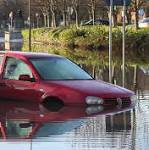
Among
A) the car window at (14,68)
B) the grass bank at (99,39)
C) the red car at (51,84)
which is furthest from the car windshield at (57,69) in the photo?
the grass bank at (99,39)

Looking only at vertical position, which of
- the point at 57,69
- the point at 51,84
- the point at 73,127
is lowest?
the point at 73,127

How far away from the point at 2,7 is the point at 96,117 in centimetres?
8426

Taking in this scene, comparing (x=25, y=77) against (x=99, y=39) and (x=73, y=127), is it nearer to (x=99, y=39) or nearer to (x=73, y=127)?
(x=73, y=127)

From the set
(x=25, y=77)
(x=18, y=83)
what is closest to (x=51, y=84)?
(x=25, y=77)

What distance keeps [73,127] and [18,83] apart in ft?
11.8

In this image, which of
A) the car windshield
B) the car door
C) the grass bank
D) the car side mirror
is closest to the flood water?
the car door

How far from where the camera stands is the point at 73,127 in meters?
10.7

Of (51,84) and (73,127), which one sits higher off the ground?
(51,84)

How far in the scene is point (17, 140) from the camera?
9.40 m

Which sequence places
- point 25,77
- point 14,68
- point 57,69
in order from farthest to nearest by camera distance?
1. point 14,68
2. point 57,69
3. point 25,77

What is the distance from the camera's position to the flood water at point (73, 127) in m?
9.09

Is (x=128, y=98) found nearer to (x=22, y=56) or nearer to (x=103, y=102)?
(x=103, y=102)

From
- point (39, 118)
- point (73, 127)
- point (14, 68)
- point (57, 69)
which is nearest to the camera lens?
point (73, 127)

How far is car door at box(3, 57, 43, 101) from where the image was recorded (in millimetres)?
13625
